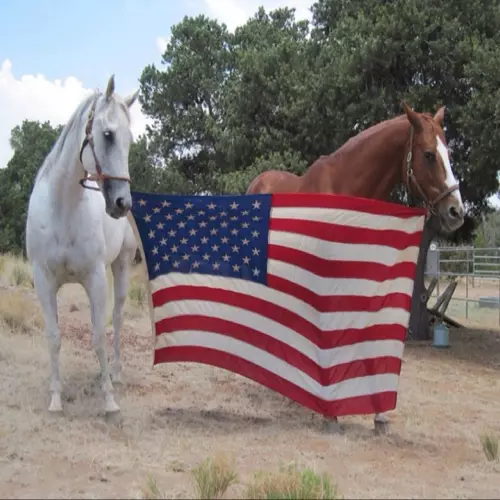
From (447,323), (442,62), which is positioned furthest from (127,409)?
(447,323)

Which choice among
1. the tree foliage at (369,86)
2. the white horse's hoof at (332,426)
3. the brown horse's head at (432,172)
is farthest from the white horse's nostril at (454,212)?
the tree foliage at (369,86)

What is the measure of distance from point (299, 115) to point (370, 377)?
8.62 meters

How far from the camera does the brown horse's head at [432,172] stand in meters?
5.16

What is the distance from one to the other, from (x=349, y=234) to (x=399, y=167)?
735 millimetres

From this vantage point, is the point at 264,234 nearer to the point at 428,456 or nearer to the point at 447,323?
the point at 428,456

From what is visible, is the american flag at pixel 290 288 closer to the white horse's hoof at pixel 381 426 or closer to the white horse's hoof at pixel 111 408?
the white horse's hoof at pixel 381 426

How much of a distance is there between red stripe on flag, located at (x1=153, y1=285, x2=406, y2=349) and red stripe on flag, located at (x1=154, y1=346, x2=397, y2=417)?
42cm

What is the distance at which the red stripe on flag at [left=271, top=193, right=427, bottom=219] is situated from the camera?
18.5 ft

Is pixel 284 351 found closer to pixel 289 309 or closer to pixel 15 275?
pixel 289 309

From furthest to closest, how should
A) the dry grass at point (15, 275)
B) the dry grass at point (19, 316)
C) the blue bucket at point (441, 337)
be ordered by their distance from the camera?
the dry grass at point (15, 275)
the blue bucket at point (441, 337)
the dry grass at point (19, 316)

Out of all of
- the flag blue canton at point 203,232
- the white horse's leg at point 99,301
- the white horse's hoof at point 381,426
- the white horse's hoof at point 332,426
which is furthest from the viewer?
the flag blue canton at point 203,232

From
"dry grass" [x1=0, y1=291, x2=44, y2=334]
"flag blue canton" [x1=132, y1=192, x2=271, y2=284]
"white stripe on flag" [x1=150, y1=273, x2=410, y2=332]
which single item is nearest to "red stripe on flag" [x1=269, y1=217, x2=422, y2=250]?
"flag blue canton" [x1=132, y1=192, x2=271, y2=284]

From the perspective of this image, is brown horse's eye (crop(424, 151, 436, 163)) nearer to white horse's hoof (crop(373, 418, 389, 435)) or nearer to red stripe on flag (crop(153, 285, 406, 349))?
red stripe on flag (crop(153, 285, 406, 349))

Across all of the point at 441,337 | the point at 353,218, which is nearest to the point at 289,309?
the point at 353,218
